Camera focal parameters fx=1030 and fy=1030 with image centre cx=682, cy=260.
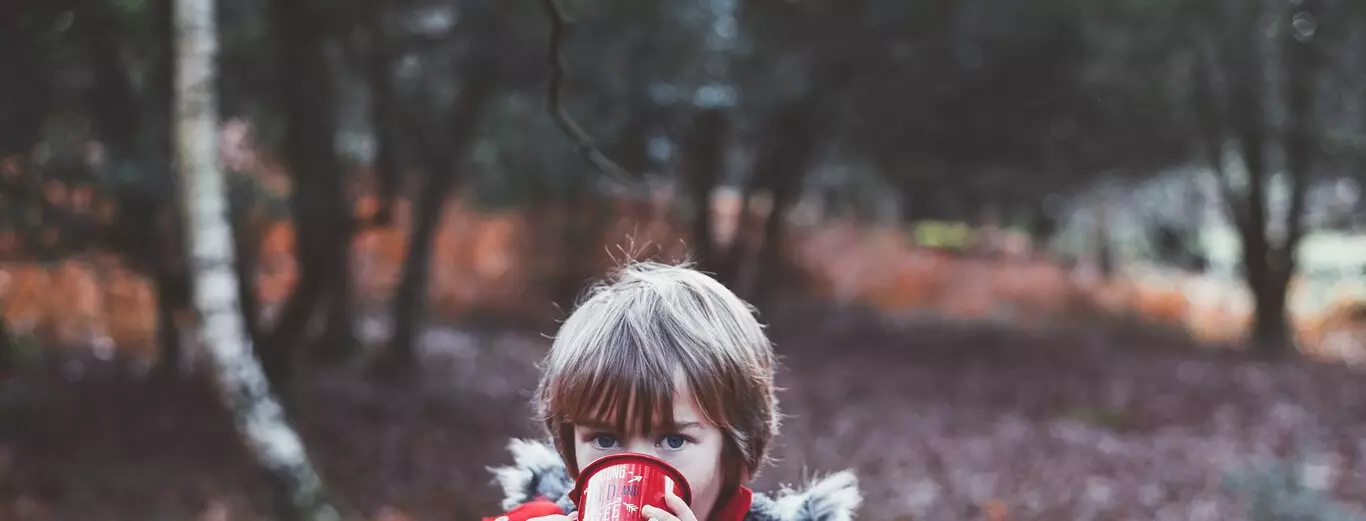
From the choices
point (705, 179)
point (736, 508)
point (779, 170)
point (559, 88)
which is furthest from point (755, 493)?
point (779, 170)

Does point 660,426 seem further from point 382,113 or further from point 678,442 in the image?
point 382,113

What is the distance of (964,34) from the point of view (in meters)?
11.1

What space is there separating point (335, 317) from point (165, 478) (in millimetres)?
4759

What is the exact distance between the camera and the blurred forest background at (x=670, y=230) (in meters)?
6.50

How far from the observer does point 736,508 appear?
5.77ft

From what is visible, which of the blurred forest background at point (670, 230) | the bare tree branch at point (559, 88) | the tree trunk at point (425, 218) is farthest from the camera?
the tree trunk at point (425, 218)

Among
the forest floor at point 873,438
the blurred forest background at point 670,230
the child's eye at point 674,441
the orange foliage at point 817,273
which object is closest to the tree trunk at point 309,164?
the blurred forest background at point 670,230

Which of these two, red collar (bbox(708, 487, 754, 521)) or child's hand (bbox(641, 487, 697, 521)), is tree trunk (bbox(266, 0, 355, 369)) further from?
child's hand (bbox(641, 487, 697, 521))

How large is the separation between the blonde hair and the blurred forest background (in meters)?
0.55

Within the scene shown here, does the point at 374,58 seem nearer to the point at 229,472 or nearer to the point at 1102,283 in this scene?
the point at 229,472

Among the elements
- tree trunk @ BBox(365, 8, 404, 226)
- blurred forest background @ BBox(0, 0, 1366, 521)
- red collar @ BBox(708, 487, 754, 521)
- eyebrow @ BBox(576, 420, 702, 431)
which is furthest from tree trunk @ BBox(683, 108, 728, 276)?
eyebrow @ BBox(576, 420, 702, 431)

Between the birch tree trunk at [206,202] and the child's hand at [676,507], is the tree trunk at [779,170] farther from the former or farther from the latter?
the child's hand at [676,507]

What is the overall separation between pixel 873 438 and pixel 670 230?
9.40 m

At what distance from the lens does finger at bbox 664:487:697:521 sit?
4.74 feet
